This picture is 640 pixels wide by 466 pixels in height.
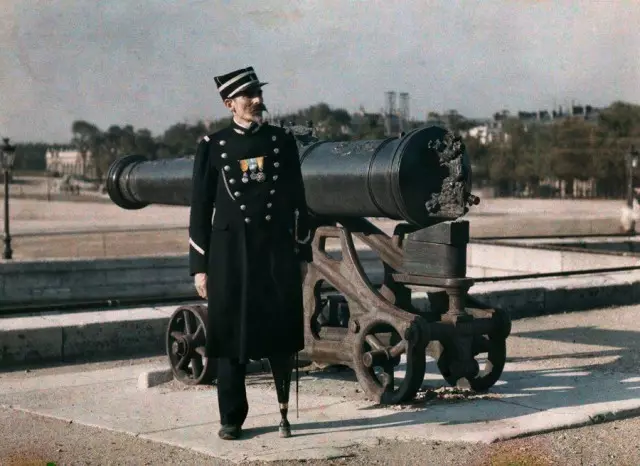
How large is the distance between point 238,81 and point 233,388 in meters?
1.66

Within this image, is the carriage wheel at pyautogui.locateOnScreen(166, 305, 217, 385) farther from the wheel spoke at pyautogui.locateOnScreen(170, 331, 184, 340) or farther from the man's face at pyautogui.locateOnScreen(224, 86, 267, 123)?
the man's face at pyautogui.locateOnScreen(224, 86, 267, 123)

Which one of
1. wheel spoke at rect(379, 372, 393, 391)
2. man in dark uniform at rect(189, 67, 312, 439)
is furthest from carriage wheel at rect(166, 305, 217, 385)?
man in dark uniform at rect(189, 67, 312, 439)

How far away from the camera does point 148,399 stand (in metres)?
7.66

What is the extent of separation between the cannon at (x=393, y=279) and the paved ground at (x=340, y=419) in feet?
0.73

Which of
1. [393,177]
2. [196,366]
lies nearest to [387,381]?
[393,177]

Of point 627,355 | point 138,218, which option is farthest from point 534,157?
point 627,355

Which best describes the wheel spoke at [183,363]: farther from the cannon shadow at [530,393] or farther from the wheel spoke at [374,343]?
the wheel spoke at [374,343]

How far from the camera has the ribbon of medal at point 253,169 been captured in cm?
642

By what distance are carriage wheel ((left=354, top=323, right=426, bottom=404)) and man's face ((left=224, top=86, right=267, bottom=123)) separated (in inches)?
68.2

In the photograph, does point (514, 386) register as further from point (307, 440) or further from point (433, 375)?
point (307, 440)

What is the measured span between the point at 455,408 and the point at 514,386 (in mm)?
1005

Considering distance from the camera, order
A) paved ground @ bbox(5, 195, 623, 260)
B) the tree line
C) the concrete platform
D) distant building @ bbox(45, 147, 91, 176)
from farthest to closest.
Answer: distant building @ bbox(45, 147, 91, 176), the tree line, paved ground @ bbox(5, 195, 623, 260), the concrete platform

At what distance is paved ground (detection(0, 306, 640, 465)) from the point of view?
20.0 feet

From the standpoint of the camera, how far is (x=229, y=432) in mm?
6375
